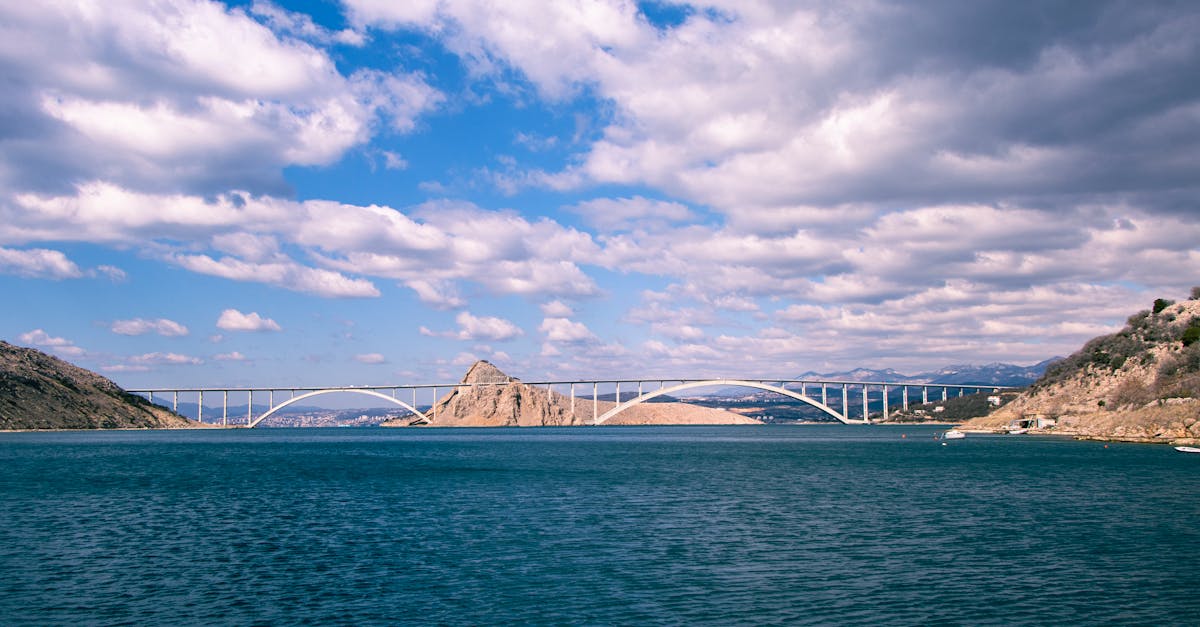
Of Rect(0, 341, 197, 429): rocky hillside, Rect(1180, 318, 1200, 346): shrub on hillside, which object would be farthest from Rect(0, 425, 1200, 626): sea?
Rect(0, 341, 197, 429): rocky hillside

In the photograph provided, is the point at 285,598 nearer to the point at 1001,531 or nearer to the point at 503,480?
the point at 1001,531

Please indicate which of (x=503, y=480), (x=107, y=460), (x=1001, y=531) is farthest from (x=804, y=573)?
(x=107, y=460)

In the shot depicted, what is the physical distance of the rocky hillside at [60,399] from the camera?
140 meters

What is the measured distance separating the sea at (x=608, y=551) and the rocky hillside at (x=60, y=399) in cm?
11388

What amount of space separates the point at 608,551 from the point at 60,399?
158 metres

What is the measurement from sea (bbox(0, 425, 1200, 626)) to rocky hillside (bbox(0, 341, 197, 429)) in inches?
4483

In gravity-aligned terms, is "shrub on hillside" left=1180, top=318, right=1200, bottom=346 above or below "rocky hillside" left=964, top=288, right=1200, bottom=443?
above

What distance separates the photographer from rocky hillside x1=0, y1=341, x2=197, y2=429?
460 feet

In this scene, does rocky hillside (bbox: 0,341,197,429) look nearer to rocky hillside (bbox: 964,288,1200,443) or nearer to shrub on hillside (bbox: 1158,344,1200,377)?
rocky hillside (bbox: 964,288,1200,443)

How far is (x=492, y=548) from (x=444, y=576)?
3.85m

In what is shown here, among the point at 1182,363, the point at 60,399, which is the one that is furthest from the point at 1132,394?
the point at 60,399

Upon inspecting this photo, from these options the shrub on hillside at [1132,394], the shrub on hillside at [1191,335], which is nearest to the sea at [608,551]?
the shrub on hillside at [1132,394]

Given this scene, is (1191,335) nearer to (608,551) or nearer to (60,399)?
(608,551)

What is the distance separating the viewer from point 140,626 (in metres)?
15.8
